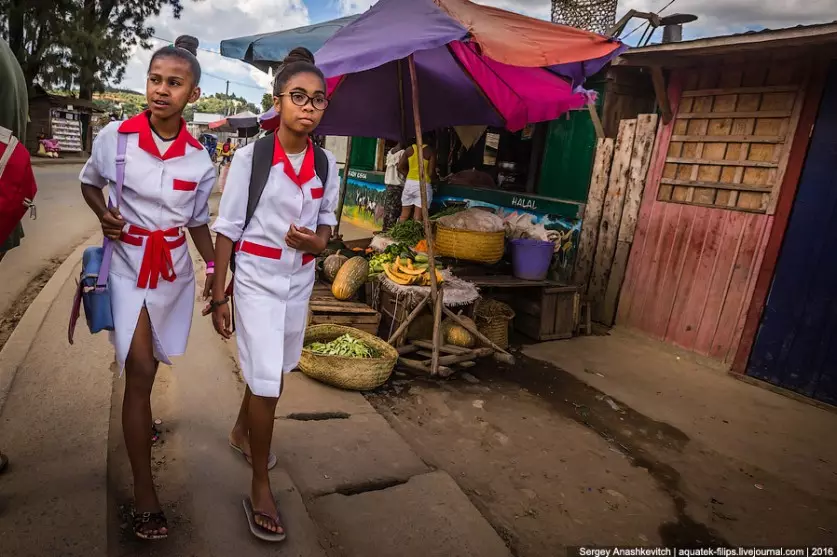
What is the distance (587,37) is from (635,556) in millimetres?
3662

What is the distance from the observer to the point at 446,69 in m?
5.51

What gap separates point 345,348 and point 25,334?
7.66ft

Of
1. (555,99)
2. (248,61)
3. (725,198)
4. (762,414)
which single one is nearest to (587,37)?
(555,99)

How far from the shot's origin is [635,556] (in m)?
2.57

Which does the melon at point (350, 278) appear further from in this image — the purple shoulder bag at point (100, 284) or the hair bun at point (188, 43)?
the purple shoulder bag at point (100, 284)

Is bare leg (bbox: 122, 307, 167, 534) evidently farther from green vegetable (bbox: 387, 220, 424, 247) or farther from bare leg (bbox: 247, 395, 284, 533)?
green vegetable (bbox: 387, 220, 424, 247)

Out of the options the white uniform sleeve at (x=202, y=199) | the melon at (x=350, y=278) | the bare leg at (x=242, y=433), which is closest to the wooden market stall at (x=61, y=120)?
the melon at (x=350, y=278)

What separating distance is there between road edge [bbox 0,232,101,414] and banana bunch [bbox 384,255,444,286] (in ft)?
9.02

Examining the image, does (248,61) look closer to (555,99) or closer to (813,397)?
(555,99)

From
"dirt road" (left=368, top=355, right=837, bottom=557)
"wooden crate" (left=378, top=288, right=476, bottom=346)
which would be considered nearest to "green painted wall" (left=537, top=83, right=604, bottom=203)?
"wooden crate" (left=378, top=288, right=476, bottom=346)

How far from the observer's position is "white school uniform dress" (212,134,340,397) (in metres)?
2.03

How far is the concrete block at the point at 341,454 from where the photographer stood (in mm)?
2771

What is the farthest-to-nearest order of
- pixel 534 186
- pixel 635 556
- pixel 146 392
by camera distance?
pixel 534 186, pixel 635 556, pixel 146 392

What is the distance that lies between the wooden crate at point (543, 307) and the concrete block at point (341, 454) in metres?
2.73
